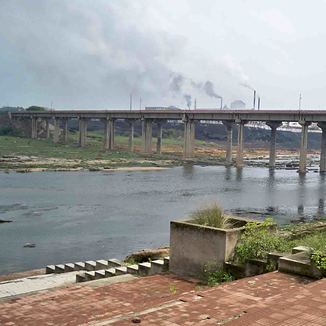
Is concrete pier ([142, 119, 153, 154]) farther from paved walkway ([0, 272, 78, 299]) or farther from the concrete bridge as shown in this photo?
paved walkway ([0, 272, 78, 299])

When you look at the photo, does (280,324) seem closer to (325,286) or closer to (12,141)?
(325,286)

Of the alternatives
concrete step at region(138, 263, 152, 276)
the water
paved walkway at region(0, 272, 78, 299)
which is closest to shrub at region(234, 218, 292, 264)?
concrete step at region(138, 263, 152, 276)

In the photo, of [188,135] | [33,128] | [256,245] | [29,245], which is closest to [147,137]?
[188,135]

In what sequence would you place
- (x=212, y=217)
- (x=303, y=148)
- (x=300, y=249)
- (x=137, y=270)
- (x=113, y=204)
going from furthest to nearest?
(x=303, y=148)
(x=113, y=204)
(x=137, y=270)
(x=212, y=217)
(x=300, y=249)

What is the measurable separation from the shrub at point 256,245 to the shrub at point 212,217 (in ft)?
2.67

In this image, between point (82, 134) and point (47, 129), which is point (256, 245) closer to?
point (82, 134)

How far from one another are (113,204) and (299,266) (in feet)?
112

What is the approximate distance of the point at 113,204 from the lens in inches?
1715

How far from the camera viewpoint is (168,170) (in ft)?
262

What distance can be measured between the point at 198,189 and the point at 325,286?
46547mm

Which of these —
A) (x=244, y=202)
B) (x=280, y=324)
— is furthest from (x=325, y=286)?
(x=244, y=202)

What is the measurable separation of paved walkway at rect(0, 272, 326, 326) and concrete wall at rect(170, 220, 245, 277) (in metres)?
0.44

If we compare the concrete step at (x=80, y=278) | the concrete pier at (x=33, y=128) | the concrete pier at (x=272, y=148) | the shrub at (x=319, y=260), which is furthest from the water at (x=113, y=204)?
the concrete pier at (x=33, y=128)

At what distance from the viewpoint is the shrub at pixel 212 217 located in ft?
42.8
